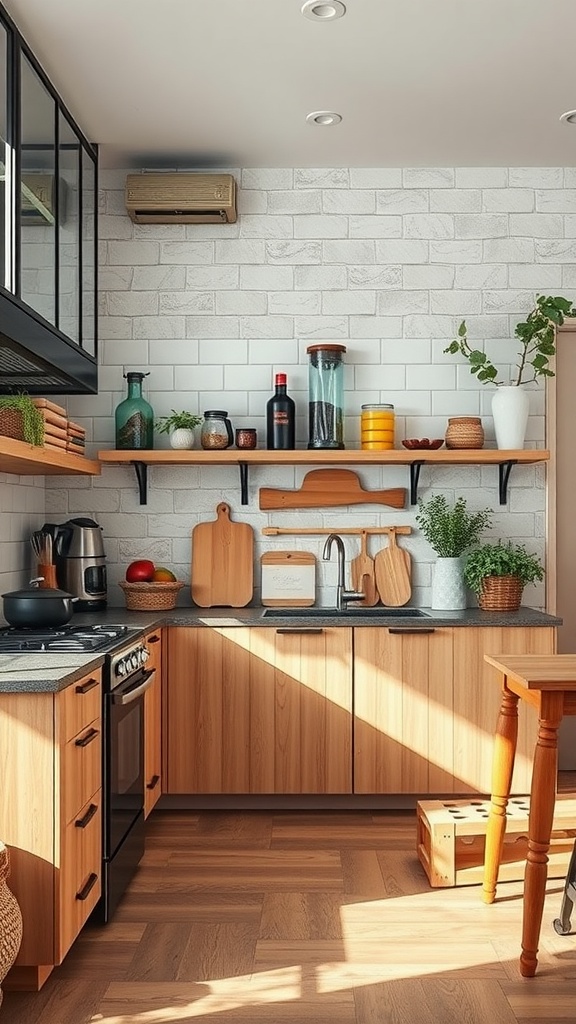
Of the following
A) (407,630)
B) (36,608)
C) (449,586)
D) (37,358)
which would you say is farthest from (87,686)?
(449,586)

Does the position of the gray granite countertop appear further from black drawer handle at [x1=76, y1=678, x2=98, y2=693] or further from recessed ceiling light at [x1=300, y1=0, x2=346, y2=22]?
recessed ceiling light at [x1=300, y1=0, x2=346, y2=22]

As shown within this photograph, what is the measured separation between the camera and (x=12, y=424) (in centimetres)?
335

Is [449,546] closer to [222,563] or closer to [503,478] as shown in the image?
[503,478]

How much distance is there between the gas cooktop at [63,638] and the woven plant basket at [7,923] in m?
0.76

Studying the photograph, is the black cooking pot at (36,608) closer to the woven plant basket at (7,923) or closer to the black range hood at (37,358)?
the black range hood at (37,358)

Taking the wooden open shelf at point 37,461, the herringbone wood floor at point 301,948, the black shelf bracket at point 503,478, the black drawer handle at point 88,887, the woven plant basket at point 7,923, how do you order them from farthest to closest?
the black shelf bracket at point 503,478 → the wooden open shelf at point 37,461 → the black drawer handle at point 88,887 → the herringbone wood floor at point 301,948 → the woven plant basket at point 7,923

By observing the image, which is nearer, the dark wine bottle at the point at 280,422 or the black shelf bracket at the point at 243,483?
the dark wine bottle at the point at 280,422

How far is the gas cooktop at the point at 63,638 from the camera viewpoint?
3.08m

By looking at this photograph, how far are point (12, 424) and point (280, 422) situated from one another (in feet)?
4.65

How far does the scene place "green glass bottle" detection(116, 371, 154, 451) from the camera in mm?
4473

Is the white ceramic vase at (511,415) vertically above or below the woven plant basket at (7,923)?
above

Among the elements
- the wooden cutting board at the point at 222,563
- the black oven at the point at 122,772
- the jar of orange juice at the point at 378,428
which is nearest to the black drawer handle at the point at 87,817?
the black oven at the point at 122,772

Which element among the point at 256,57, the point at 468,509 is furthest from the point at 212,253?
the point at 468,509

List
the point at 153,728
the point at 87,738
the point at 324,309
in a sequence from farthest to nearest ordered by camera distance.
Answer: the point at 324,309
the point at 153,728
the point at 87,738
